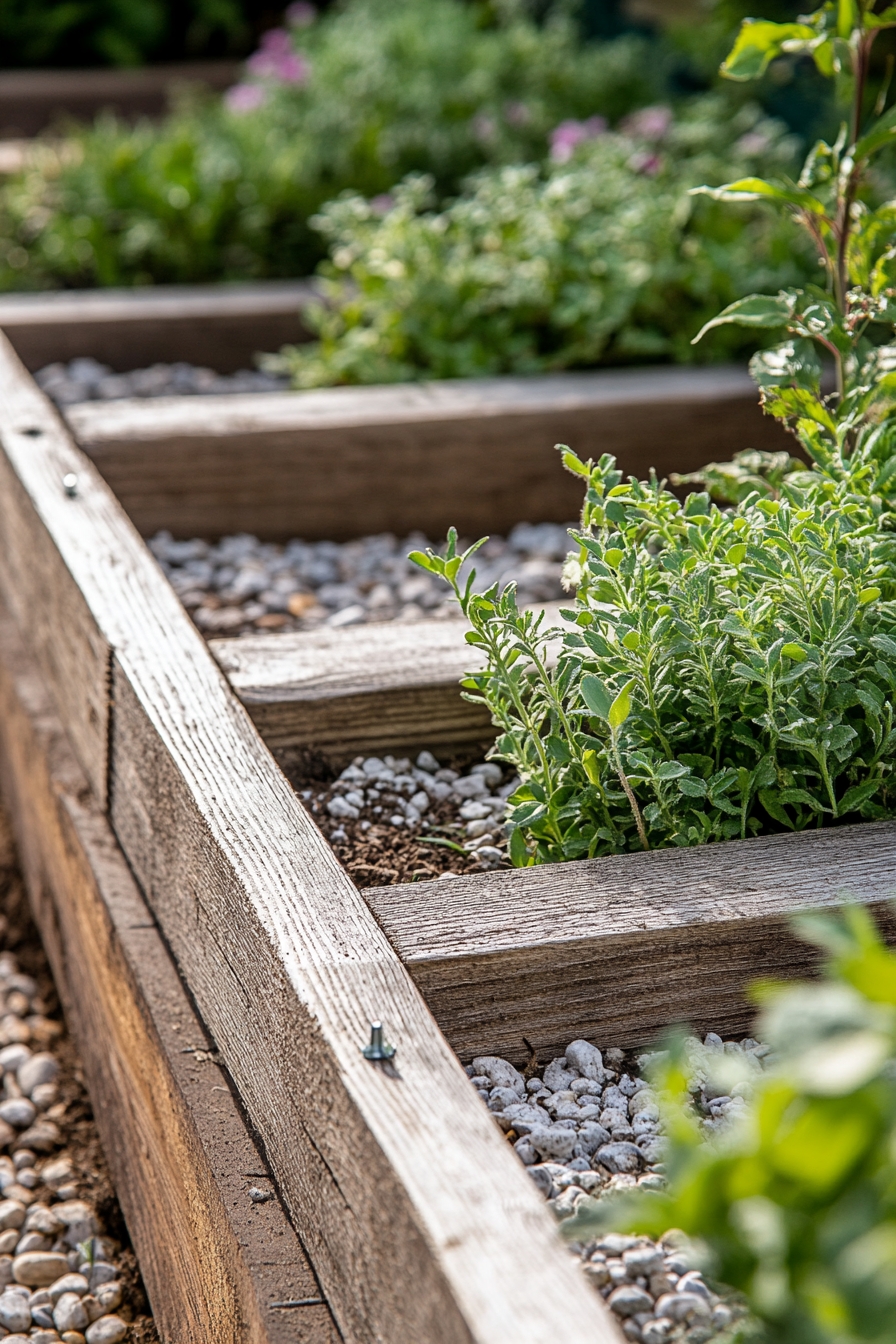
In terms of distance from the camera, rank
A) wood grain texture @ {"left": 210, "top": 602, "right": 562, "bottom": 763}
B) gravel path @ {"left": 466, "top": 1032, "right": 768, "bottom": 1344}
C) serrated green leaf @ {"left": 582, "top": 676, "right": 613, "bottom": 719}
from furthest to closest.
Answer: wood grain texture @ {"left": 210, "top": 602, "right": 562, "bottom": 763}, serrated green leaf @ {"left": 582, "top": 676, "right": 613, "bottom": 719}, gravel path @ {"left": 466, "top": 1032, "right": 768, "bottom": 1344}

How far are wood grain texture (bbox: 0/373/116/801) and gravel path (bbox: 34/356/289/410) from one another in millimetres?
368

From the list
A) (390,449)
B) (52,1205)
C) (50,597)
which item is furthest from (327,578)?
(52,1205)

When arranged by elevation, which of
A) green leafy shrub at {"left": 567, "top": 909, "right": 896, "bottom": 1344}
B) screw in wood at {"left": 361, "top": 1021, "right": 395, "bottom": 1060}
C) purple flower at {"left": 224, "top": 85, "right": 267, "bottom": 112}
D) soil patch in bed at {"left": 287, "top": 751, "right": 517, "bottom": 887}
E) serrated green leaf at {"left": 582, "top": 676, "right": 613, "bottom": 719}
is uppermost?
green leafy shrub at {"left": 567, "top": 909, "right": 896, "bottom": 1344}

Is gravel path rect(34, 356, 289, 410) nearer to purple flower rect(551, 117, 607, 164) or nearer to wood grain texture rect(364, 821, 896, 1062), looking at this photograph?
purple flower rect(551, 117, 607, 164)

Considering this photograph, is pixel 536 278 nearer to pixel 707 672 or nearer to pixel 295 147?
pixel 295 147

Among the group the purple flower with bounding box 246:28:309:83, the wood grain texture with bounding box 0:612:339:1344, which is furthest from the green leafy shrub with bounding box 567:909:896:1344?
the purple flower with bounding box 246:28:309:83

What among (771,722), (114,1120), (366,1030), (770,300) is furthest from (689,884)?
(114,1120)

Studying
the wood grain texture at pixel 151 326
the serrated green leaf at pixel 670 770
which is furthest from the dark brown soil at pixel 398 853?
the wood grain texture at pixel 151 326

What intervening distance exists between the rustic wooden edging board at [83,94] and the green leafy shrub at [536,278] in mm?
3934

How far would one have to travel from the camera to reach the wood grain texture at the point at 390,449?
274 cm

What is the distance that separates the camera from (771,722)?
1420 millimetres

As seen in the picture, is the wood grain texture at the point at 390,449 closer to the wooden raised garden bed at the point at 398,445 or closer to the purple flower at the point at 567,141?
the wooden raised garden bed at the point at 398,445

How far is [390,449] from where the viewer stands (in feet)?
9.15

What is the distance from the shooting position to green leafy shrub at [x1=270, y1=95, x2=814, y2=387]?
309 cm
